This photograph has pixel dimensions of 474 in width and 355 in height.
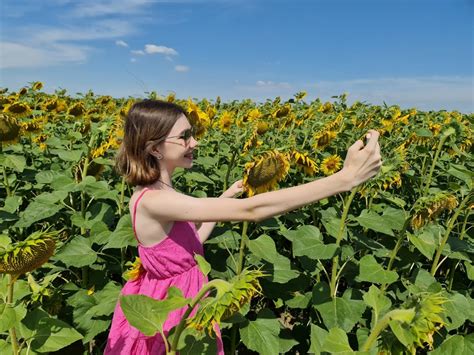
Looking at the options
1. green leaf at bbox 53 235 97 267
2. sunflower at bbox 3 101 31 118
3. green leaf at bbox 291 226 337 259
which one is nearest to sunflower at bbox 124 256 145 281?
green leaf at bbox 53 235 97 267

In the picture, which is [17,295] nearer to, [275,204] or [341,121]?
[275,204]

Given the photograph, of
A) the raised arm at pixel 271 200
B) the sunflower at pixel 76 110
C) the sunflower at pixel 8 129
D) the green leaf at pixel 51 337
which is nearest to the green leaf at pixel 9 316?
the green leaf at pixel 51 337

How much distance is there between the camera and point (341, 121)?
4945mm

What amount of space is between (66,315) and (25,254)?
133cm

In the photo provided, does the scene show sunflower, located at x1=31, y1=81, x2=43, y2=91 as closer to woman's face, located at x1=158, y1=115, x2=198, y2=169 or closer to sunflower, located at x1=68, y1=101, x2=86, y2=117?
sunflower, located at x1=68, y1=101, x2=86, y2=117

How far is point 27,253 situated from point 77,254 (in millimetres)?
1086

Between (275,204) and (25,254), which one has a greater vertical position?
(275,204)

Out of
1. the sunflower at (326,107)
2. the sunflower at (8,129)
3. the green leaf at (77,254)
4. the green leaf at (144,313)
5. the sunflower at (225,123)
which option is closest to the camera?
the green leaf at (144,313)

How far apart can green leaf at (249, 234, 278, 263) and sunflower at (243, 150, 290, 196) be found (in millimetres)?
231

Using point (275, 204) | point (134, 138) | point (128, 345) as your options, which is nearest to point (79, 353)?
point (128, 345)

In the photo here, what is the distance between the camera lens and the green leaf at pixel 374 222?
2.17 m

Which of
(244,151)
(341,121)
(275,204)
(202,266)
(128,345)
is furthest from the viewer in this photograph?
(341,121)

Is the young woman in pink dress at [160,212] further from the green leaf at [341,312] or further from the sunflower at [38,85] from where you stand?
the sunflower at [38,85]

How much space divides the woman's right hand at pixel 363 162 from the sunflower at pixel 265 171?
1.86 ft
